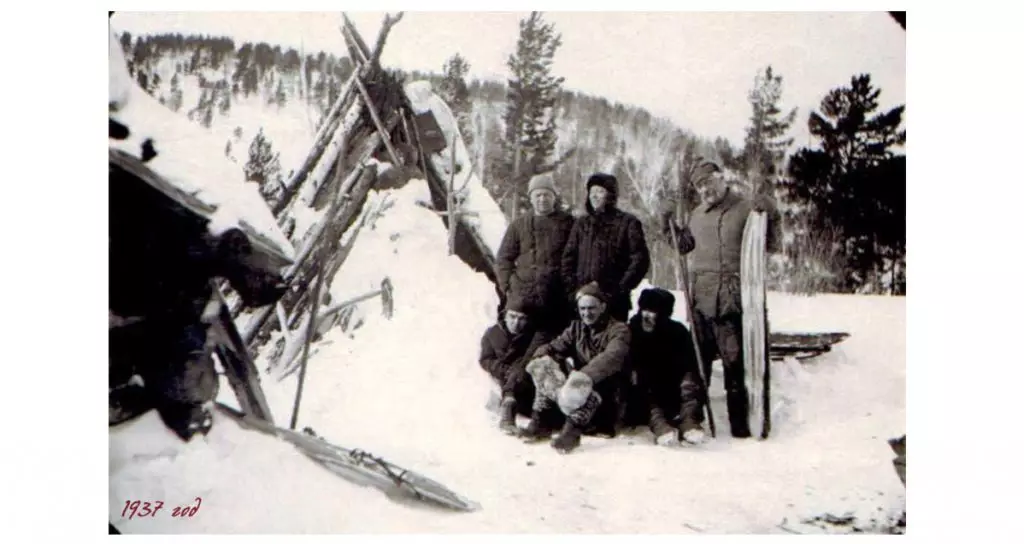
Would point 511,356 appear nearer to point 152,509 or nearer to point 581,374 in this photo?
point 581,374

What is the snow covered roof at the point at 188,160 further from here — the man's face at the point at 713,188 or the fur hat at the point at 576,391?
the man's face at the point at 713,188

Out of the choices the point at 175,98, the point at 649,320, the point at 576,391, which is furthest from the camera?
the point at 175,98

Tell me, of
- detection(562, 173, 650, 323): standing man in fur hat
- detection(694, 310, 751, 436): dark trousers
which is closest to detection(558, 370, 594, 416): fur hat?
detection(562, 173, 650, 323): standing man in fur hat

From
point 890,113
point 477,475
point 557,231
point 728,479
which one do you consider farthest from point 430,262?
point 890,113

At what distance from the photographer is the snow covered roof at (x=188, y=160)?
152 inches

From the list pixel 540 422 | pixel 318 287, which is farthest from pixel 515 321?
pixel 318 287

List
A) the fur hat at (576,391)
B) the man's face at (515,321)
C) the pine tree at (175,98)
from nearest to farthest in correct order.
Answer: the fur hat at (576,391) → the man's face at (515,321) → the pine tree at (175,98)

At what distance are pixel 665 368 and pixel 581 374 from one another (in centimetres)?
38

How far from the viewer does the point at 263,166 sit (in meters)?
3.95

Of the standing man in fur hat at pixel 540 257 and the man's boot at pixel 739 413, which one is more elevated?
the standing man in fur hat at pixel 540 257

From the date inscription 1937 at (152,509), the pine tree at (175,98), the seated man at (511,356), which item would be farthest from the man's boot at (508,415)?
the pine tree at (175,98)

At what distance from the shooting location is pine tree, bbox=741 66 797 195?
392 cm

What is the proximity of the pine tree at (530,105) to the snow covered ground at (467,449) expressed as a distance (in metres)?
0.44

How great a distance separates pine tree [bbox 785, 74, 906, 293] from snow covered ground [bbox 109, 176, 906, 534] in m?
0.20
